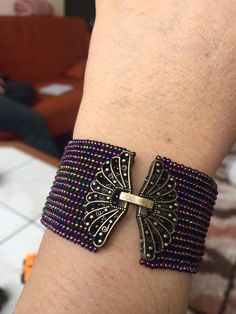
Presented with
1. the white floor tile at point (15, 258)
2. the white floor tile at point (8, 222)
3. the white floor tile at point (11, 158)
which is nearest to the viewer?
the white floor tile at point (15, 258)

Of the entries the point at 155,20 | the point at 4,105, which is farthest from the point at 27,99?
the point at 155,20

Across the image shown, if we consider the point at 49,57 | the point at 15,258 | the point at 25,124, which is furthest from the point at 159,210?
the point at 49,57

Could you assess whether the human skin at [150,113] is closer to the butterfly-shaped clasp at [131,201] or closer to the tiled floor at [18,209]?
the butterfly-shaped clasp at [131,201]

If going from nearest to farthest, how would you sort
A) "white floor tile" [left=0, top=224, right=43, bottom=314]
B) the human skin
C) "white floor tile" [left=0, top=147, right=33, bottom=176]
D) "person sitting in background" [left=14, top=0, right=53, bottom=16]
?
the human skin
"white floor tile" [left=0, top=224, right=43, bottom=314]
"white floor tile" [left=0, top=147, right=33, bottom=176]
"person sitting in background" [left=14, top=0, right=53, bottom=16]

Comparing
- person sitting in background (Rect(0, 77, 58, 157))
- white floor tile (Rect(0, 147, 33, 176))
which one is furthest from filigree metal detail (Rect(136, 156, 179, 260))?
person sitting in background (Rect(0, 77, 58, 157))

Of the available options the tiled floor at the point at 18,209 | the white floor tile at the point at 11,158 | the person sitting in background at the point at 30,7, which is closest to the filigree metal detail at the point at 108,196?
the tiled floor at the point at 18,209

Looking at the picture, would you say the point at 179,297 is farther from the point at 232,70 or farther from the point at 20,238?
the point at 20,238

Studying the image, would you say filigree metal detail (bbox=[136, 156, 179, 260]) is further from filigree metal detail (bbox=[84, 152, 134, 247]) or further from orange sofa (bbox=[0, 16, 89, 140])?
orange sofa (bbox=[0, 16, 89, 140])
